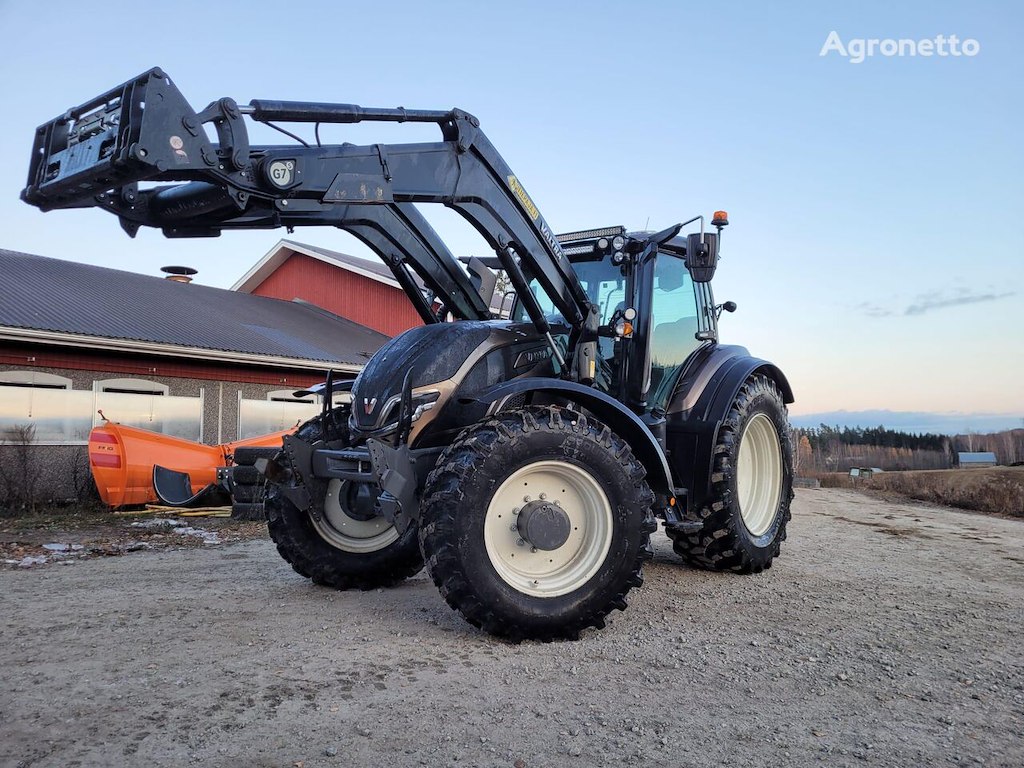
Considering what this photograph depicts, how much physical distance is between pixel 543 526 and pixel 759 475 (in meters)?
3.33

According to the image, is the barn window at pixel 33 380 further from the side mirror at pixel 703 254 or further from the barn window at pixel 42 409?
the side mirror at pixel 703 254

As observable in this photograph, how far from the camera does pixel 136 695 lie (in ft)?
11.8

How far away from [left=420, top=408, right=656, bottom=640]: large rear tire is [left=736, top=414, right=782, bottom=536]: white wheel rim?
2529 mm

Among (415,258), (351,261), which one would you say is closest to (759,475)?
(415,258)

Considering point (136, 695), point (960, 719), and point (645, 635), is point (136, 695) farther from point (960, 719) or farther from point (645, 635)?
point (960, 719)

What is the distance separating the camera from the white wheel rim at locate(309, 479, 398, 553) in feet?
19.8

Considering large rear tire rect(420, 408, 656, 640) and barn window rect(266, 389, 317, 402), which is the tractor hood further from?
barn window rect(266, 389, 317, 402)

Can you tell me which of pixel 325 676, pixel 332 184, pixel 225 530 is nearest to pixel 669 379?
pixel 332 184

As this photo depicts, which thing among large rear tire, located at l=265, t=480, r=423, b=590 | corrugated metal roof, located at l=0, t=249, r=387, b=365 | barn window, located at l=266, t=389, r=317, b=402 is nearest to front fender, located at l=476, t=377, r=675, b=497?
large rear tire, located at l=265, t=480, r=423, b=590

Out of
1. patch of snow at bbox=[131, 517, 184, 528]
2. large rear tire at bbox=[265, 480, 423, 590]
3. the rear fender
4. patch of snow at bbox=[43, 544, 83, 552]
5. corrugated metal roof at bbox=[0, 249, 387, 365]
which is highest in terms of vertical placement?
corrugated metal roof at bbox=[0, 249, 387, 365]

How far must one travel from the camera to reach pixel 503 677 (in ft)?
13.1

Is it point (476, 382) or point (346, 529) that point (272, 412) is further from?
point (476, 382)

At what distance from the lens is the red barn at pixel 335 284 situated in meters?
21.2

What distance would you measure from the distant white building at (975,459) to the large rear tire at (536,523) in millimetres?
20227
